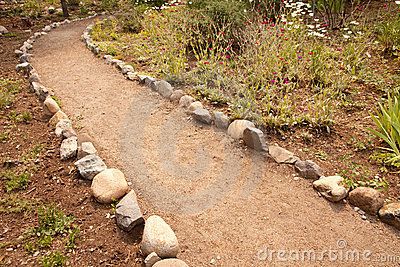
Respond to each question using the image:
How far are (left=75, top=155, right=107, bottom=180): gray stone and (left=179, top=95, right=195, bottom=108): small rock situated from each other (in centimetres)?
161

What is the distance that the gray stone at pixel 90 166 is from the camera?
333cm

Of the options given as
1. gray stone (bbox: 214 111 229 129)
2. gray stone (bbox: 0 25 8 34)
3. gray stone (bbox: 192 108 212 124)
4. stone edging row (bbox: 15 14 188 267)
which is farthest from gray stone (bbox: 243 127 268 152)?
gray stone (bbox: 0 25 8 34)

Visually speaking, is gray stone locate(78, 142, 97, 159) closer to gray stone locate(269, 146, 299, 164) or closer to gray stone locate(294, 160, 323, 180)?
gray stone locate(269, 146, 299, 164)

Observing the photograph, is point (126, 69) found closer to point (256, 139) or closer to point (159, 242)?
point (256, 139)

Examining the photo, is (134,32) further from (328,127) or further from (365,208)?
(365,208)

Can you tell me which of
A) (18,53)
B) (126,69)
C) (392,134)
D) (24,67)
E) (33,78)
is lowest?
(18,53)

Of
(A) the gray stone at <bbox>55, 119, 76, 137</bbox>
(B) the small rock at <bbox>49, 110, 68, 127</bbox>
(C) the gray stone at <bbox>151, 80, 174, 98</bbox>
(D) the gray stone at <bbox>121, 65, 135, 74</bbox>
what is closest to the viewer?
(A) the gray stone at <bbox>55, 119, 76, 137</bbox>

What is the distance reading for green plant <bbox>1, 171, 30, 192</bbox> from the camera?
10.8ft

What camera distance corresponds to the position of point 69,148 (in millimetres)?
3746

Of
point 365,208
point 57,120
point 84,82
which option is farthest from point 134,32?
point 365,208

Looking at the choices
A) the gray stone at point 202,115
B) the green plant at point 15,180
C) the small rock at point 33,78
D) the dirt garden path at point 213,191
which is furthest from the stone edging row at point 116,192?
the gray stone at point 202,115

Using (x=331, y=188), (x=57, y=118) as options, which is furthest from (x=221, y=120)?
(x=57, y=118)

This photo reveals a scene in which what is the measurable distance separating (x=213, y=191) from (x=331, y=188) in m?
1.15

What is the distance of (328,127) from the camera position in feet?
12.9
